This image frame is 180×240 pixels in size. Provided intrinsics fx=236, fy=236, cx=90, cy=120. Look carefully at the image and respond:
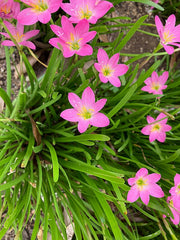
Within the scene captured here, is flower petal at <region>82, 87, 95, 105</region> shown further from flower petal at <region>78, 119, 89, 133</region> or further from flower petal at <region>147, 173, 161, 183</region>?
flower petal at <region>147, 173, 161, 183</region>

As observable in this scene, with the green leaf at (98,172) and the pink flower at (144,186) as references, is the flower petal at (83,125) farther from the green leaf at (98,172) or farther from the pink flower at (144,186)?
the pink flower at (144,186)

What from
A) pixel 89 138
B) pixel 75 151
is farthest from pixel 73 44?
pixel 75 151

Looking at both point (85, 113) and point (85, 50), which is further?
point (85, 113)

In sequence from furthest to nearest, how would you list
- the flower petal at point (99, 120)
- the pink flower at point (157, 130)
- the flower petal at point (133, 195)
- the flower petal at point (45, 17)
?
the pink flower at point (157, 130)
the flower petal at point (133, 195)
the flower petal at point (99, 120)
the flower petal at point (45, 17)

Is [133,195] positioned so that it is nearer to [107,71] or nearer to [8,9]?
[107,71]

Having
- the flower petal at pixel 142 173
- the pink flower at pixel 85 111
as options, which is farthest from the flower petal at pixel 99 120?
the flower petal at pixel 142 173

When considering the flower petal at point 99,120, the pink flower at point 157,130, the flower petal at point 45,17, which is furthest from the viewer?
the pink flower at point 157,130

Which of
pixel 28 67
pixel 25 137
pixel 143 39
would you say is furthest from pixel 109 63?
pixel 143 39
